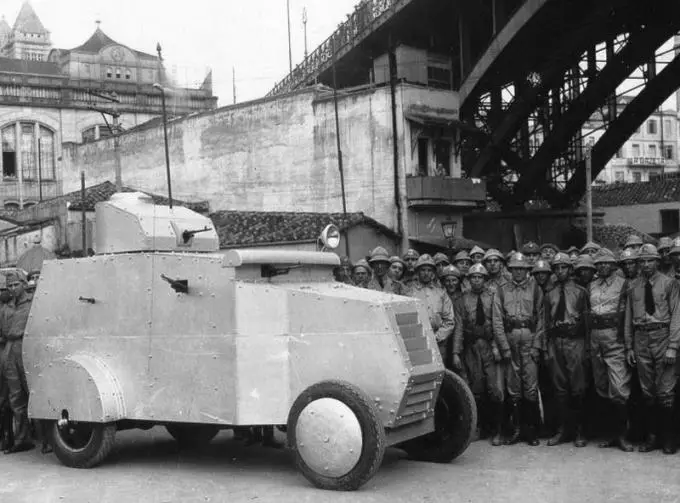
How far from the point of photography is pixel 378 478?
804cm

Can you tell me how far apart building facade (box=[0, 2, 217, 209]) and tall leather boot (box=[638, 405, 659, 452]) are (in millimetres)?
36425

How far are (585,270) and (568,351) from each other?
85cm

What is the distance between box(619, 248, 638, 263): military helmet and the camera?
30.5 feet

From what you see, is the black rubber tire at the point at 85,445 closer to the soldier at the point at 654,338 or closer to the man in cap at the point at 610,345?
the man in cap at the point at 610,345

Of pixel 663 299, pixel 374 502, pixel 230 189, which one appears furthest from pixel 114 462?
pixel 230 189

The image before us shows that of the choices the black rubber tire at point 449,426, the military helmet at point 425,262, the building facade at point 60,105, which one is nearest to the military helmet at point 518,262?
the military helmet at point 425,262

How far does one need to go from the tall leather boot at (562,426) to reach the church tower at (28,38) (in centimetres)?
6386

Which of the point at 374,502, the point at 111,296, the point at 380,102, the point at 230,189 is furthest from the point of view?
the point at 230,189

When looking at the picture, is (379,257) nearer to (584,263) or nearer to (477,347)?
(477,347)

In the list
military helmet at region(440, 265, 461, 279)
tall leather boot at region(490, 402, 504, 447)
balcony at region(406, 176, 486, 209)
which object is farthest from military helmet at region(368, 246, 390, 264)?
balcony at region(406, 176, 486, 209)

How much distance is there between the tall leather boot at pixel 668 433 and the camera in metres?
8.87

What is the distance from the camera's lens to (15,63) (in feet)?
160

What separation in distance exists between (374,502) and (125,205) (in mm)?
3751

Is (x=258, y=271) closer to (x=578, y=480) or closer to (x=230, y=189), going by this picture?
(x=578, y=480)
